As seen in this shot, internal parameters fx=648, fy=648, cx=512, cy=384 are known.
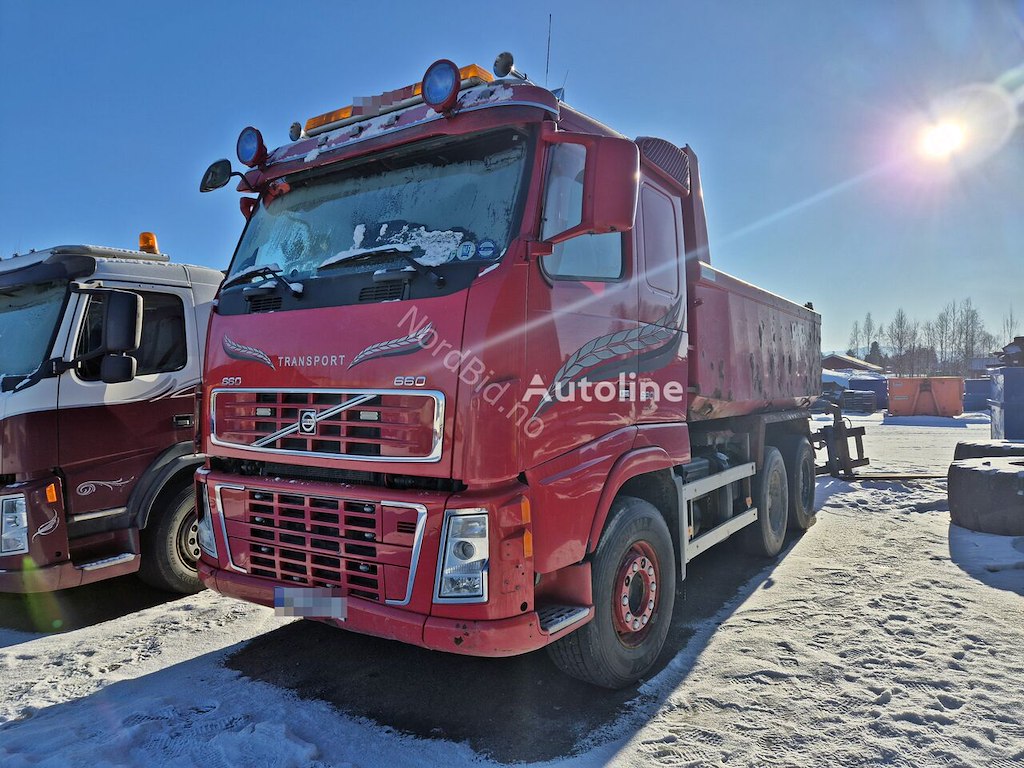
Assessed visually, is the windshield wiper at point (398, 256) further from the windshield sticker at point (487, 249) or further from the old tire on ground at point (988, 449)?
the old tire on ground at point (988, 449)

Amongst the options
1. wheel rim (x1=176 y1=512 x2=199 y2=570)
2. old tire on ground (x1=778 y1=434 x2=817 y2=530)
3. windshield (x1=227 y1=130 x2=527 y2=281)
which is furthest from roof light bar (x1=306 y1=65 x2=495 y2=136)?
old tire on ground (x1=778 y1=434 x2=817 y2=530)

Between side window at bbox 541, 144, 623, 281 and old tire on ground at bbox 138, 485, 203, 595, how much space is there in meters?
3.82

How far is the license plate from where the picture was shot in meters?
3.05

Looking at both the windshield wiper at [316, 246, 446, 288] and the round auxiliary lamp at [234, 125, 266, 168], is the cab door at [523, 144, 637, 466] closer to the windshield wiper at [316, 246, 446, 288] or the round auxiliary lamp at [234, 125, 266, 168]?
the windshield wiper at [316, 246, 446, 288]

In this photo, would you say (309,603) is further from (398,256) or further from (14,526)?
(14,526)

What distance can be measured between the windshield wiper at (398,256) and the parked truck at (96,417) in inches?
56.7

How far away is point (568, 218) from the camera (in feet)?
10.7

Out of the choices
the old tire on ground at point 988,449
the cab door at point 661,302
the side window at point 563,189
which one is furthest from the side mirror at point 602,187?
the old tire on ground at point 988,449

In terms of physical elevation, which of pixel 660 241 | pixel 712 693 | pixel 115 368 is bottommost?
pixel 712 693

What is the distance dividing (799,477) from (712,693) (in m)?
4.46

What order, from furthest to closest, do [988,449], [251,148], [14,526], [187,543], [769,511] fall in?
[988,449] → [769,511] → [187,543] → [14,526] → [251,148]

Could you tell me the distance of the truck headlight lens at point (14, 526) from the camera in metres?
4.50

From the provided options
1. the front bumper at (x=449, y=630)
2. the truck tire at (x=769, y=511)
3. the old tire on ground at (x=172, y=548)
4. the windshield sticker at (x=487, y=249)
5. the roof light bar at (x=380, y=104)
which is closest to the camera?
the front bumper at (x=449, y=630)

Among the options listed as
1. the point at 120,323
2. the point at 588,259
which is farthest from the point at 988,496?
the point at 120,323
